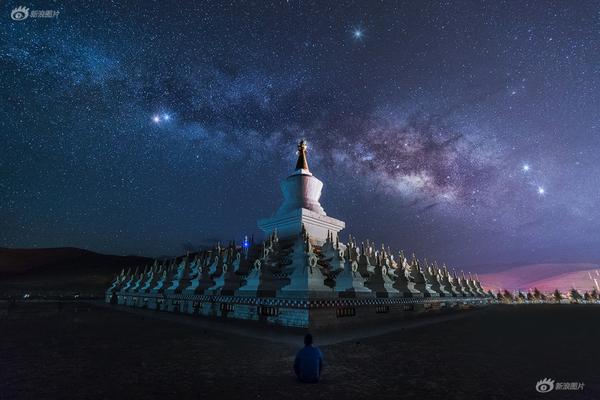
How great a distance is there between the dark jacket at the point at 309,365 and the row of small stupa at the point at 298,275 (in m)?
7.16

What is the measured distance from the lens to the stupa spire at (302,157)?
3203 cm

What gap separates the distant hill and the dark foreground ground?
78443 mm

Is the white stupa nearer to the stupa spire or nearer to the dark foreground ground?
the stupa spire

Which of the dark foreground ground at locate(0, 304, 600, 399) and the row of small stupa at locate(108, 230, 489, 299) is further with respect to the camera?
the row of small stupa at locate(108, 230, 489, 299)

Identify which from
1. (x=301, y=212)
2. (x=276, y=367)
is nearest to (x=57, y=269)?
(x=301, y=212)

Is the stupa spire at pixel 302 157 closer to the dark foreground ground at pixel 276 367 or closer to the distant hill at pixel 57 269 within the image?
the dark foreground ground at pixel 276 367

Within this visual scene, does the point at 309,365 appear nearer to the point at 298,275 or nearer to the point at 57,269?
the point at 298,275

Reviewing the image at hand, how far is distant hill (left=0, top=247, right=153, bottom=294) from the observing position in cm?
7306

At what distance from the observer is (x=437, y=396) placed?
17.6 feet

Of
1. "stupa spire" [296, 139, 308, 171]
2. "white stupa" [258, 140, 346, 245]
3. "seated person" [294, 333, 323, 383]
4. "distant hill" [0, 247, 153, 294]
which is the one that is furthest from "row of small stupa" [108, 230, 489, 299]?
"distant hill" [0, 247, 153, 294]

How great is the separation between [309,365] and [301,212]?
65.0 feet

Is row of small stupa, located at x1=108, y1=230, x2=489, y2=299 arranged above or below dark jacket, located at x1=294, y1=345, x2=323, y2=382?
above

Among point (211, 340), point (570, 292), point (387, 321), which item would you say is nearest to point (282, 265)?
point (387, 321)

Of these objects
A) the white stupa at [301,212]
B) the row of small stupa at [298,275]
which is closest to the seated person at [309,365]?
the row of small stupa at [298,275]
